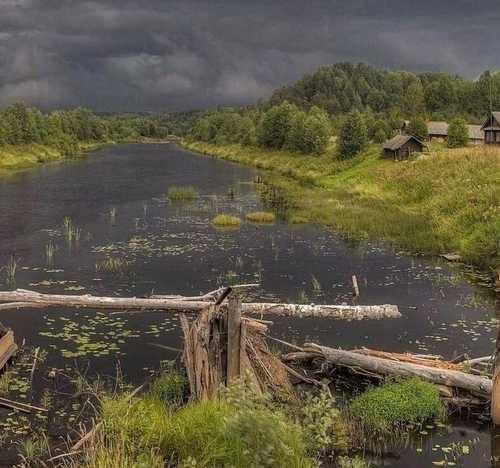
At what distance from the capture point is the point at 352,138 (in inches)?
3337

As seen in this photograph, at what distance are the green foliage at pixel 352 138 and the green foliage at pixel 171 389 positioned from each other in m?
71.1

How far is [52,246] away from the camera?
122 feet

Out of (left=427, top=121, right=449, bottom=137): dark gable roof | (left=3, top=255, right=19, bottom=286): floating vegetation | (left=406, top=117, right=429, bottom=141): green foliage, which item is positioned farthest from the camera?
(left=427, top=121, right=449, bottom=137): dark gable roof

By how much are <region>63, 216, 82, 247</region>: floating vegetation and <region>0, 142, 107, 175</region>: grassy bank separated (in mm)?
46136

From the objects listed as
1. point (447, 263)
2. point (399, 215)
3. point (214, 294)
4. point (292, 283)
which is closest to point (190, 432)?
point (214, 294)

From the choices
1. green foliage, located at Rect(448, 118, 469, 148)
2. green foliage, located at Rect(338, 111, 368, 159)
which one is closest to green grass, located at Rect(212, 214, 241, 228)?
green foliage, located at Rect(338, 111, 368, 159)

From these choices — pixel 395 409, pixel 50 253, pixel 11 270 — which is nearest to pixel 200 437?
pixel 395 409

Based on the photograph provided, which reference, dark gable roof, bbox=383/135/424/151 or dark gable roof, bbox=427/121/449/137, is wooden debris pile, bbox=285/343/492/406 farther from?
dark gable roof, bbox=427/121/449/137

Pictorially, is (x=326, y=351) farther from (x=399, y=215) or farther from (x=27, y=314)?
(x=399, y=215)

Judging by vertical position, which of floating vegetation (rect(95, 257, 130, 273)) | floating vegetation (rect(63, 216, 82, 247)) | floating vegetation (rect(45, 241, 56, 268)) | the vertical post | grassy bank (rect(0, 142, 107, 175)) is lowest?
floating vegetation (rect(95, 257, 130, 273))

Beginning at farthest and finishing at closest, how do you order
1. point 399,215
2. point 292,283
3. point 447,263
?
point 399,215
point 447,263
point 292,283

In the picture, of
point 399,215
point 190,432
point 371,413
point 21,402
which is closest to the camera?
point 190,432

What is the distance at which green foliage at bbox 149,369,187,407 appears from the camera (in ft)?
51.6

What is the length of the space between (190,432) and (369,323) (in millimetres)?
13634
